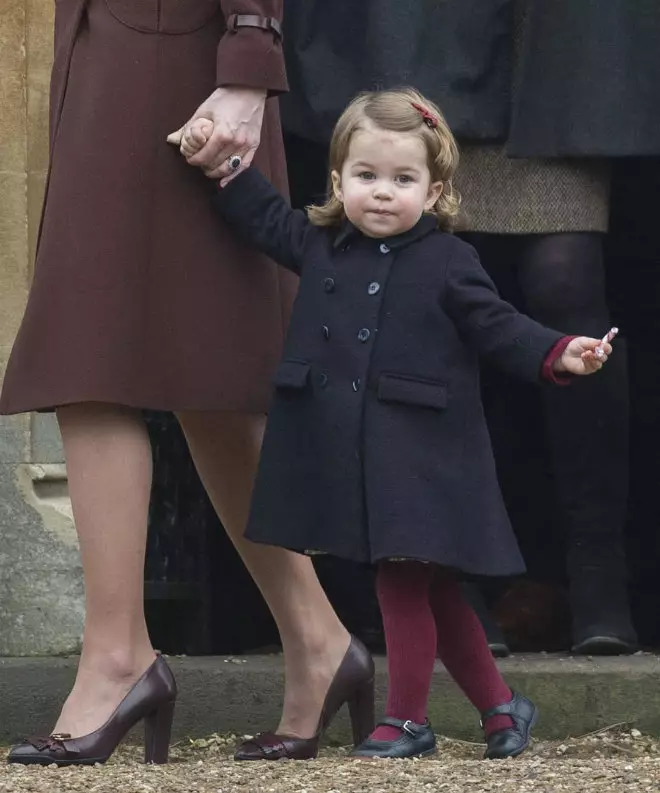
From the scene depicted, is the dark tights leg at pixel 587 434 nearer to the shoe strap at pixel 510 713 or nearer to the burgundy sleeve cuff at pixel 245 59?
the shoe strap at pixel 510 713

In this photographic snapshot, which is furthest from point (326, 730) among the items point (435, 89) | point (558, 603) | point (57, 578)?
point (435, 89)

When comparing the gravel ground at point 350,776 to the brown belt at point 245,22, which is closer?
the gravel ground at point 350,776

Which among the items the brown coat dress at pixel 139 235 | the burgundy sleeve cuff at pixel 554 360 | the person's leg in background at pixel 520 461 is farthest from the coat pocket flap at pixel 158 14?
the person's leg in background at pixel 520 461

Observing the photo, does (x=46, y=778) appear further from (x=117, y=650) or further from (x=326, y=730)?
(x=326, y=730)

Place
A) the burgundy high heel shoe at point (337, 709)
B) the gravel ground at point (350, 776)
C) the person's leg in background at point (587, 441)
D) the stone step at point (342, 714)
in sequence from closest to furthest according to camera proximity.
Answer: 1. the gravel ground at point (350, 776)
2. the burgundy high heel shoe at point (337, 709)
3. the stone step at point (342, 714)
4. the person's leg in background at point (587, 441)

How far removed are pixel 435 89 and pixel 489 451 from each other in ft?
2.83

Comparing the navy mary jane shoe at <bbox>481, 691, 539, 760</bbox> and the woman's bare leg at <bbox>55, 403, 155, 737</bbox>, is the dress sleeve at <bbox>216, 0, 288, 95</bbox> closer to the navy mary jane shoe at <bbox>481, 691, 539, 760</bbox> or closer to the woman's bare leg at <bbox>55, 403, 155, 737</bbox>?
the woman's bare leg at <bbox>55, 403, 155, 737</bbox>

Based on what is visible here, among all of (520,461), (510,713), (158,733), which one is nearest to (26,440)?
(158,733)

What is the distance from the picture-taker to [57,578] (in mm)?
3879

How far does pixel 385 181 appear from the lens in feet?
10.7

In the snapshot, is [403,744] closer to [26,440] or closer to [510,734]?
[510,734]

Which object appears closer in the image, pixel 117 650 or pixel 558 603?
pixel 117 650

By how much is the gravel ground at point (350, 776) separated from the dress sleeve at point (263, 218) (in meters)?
0.83

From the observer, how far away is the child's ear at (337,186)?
10.9ft
